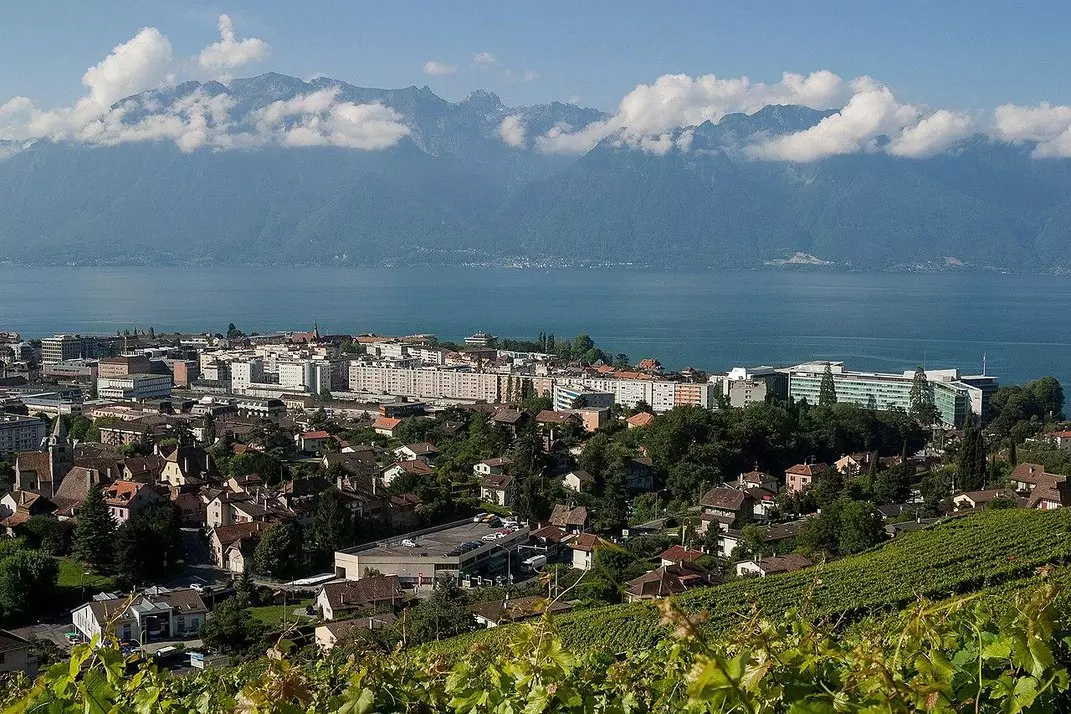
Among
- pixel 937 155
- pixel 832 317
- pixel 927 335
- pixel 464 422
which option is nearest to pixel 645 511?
pixel 464 422

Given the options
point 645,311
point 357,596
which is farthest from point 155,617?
point 645,311

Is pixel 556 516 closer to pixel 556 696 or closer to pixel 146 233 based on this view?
pixel 556 696

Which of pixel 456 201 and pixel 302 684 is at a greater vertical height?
pixel 456 201

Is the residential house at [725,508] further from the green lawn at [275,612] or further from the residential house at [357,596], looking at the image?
the green lawn at [275,612]

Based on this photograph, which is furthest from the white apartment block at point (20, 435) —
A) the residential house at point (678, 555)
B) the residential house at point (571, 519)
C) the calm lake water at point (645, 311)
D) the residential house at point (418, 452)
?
the calm lake water at point (645, 311)

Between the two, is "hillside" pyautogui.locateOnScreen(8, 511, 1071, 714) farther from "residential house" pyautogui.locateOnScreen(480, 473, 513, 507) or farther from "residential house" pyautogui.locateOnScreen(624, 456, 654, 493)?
"residential house" pyautogui.locateOnScreen(624, 456, 654, 493)

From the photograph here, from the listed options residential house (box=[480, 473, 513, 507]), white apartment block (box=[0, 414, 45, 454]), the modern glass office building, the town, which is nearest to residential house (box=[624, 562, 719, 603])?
the town

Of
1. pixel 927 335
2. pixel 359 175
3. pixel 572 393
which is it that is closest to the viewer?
pixel 572 393
